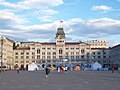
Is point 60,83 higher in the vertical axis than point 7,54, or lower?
lower

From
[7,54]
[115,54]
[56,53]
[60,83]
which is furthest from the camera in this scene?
[56,53]

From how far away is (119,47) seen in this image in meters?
172

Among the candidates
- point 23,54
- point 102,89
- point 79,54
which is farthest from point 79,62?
point 102,89

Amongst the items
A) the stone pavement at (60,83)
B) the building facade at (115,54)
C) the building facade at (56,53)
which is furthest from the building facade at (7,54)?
the stone pavement at (60,83)

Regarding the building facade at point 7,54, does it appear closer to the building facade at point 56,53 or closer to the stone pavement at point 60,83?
the building facade at point 56,53

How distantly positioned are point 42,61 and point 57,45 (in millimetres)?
12309

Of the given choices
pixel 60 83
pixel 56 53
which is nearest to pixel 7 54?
pixel 56 53

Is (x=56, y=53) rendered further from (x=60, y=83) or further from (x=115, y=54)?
(x=60, y=83)

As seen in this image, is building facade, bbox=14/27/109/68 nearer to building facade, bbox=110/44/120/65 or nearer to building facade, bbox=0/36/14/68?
building facade, bbox=110/44/120/65

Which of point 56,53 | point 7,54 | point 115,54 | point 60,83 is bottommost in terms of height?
point 60,83

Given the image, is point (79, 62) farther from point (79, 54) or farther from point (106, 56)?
point (106, 56)

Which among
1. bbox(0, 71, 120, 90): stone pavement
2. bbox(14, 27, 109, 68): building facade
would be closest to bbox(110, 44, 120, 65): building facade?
bbox(14, 27, 109, 68): building facade

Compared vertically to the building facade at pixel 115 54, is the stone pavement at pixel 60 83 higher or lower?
lower

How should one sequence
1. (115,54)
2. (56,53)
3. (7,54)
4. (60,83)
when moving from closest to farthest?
(60,83) < (7,54) < (115,54) < (56,53)
